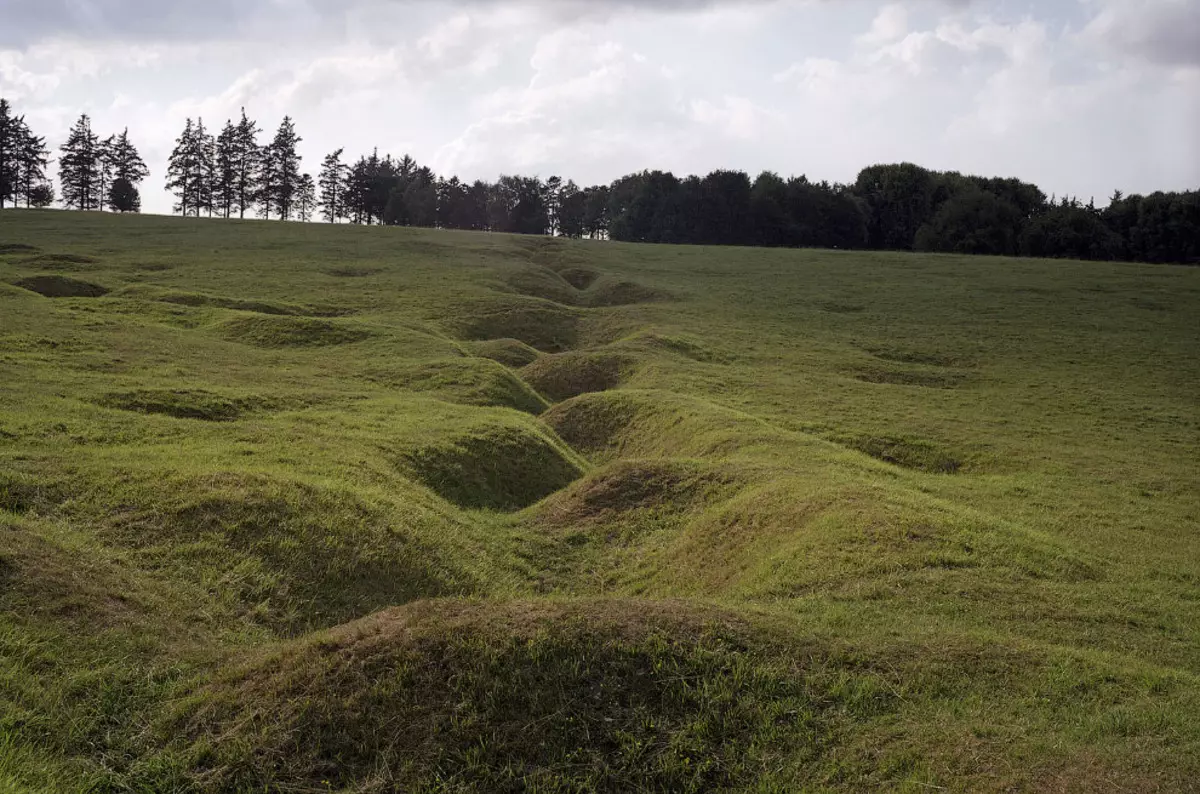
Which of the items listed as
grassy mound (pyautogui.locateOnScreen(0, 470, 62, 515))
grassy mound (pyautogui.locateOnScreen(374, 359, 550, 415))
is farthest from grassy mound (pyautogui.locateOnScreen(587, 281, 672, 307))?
grassy mound (pyautogui.locateOnScreen(0, 470, 62, 515))

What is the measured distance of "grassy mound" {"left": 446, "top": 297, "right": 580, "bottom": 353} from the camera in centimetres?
3794

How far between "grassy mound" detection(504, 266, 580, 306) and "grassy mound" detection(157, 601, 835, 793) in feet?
131

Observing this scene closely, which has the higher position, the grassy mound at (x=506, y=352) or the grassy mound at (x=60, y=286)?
the grassy mound at (x=60, y=286)

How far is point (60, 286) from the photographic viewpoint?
1462 inches

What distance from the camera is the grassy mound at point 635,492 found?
1642cm

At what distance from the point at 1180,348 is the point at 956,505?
97.1ft

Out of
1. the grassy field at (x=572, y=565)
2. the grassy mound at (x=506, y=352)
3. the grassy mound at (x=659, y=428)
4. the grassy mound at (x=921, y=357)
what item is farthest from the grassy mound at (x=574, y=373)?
the grassy mound at (x=921, y=357)

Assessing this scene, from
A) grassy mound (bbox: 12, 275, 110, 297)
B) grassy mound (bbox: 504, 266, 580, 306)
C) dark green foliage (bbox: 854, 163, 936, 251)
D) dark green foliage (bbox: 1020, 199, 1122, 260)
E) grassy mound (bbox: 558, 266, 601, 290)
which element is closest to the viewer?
grassy mound (bbox: 12, 275, 110, 297)

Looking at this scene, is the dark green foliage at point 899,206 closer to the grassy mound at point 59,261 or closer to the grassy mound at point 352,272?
the grassy mound at point 352,272

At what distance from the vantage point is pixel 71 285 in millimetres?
37594

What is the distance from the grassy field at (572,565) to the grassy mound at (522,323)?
11.4ft

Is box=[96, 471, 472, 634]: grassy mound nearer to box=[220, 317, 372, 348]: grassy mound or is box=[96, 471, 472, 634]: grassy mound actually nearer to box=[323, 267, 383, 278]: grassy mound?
box=[220, 317, 372, 348]: grassy mound

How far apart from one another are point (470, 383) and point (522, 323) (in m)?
13.7

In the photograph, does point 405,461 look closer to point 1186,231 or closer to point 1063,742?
point 1063,742
